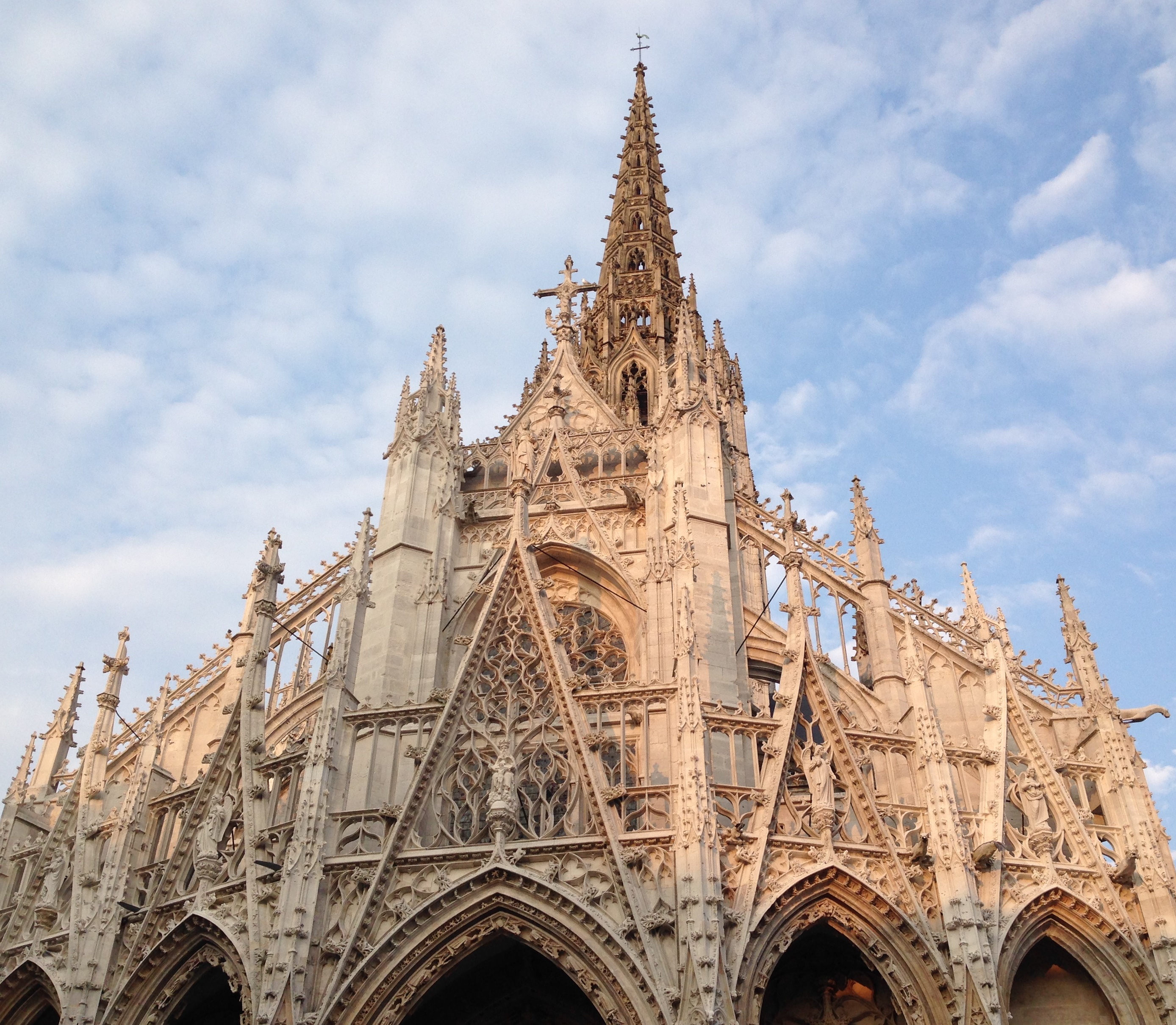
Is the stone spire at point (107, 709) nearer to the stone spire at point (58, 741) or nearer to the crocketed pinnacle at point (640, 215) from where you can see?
the stone spire at point (58, 741)

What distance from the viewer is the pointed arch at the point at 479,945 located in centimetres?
1334

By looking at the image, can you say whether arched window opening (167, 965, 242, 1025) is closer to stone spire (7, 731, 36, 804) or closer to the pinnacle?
stone spire (7, 731, 36, 804)

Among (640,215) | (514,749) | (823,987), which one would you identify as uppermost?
(640,215)

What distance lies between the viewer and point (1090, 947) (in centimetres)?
1428

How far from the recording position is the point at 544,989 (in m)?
15.6

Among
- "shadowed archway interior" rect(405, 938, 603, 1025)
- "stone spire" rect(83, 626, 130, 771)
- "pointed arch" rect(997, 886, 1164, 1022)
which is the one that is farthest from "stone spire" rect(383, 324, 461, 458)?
"pointed arch" rect(997, 886, 1164, 1022)

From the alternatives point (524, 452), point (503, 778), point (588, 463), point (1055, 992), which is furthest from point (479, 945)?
point (588, 463)

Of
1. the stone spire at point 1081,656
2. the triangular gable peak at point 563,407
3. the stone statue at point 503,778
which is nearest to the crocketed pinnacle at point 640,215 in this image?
the triangular gable peak at point 563,407

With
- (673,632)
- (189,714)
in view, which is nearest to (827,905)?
(673,632)

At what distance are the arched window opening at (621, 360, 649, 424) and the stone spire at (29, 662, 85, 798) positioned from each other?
16556 mm

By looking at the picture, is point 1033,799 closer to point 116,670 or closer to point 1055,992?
point 1055,992

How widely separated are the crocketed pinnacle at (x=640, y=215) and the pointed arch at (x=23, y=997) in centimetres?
2660

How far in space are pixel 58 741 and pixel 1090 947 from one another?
56.5 ft

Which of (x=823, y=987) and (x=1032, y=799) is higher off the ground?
(x=1032, y=799)
